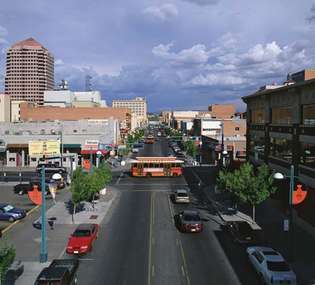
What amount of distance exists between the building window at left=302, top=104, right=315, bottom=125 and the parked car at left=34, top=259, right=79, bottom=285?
23.8m

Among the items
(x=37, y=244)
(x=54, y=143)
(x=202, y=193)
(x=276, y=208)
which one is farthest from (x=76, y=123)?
(x=37, y=244)

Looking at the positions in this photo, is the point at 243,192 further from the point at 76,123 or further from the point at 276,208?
the point at 76,123

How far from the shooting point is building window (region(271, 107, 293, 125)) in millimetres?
45531

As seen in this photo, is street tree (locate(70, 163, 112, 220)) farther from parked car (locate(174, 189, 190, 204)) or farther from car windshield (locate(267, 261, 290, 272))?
car windshield (locate(267, 261, 290, 272))

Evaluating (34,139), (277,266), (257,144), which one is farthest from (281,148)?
(34,139)

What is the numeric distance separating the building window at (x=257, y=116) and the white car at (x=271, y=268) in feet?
99.6

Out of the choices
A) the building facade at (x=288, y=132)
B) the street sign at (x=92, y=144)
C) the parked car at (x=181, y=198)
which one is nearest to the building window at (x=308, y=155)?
the building facade at (x=288, y=132)

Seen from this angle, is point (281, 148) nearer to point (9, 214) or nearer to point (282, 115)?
point (282, 115)

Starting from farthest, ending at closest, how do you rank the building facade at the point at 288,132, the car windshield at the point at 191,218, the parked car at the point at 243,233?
the building facade at the point at 288,132 → the car windshield at the point at 191,218 → the parked car at the point at 243,233

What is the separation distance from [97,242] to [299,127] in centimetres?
2085

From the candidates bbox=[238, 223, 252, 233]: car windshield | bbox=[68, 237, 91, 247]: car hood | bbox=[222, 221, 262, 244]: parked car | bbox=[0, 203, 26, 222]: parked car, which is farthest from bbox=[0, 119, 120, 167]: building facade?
bbox=[68, 237, 91, 247]: car hood

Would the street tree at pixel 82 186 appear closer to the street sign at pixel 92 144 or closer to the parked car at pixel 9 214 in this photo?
the parked car at pixel 9 214

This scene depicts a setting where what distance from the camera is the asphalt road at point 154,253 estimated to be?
25.9 m

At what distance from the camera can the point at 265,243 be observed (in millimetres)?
33375
